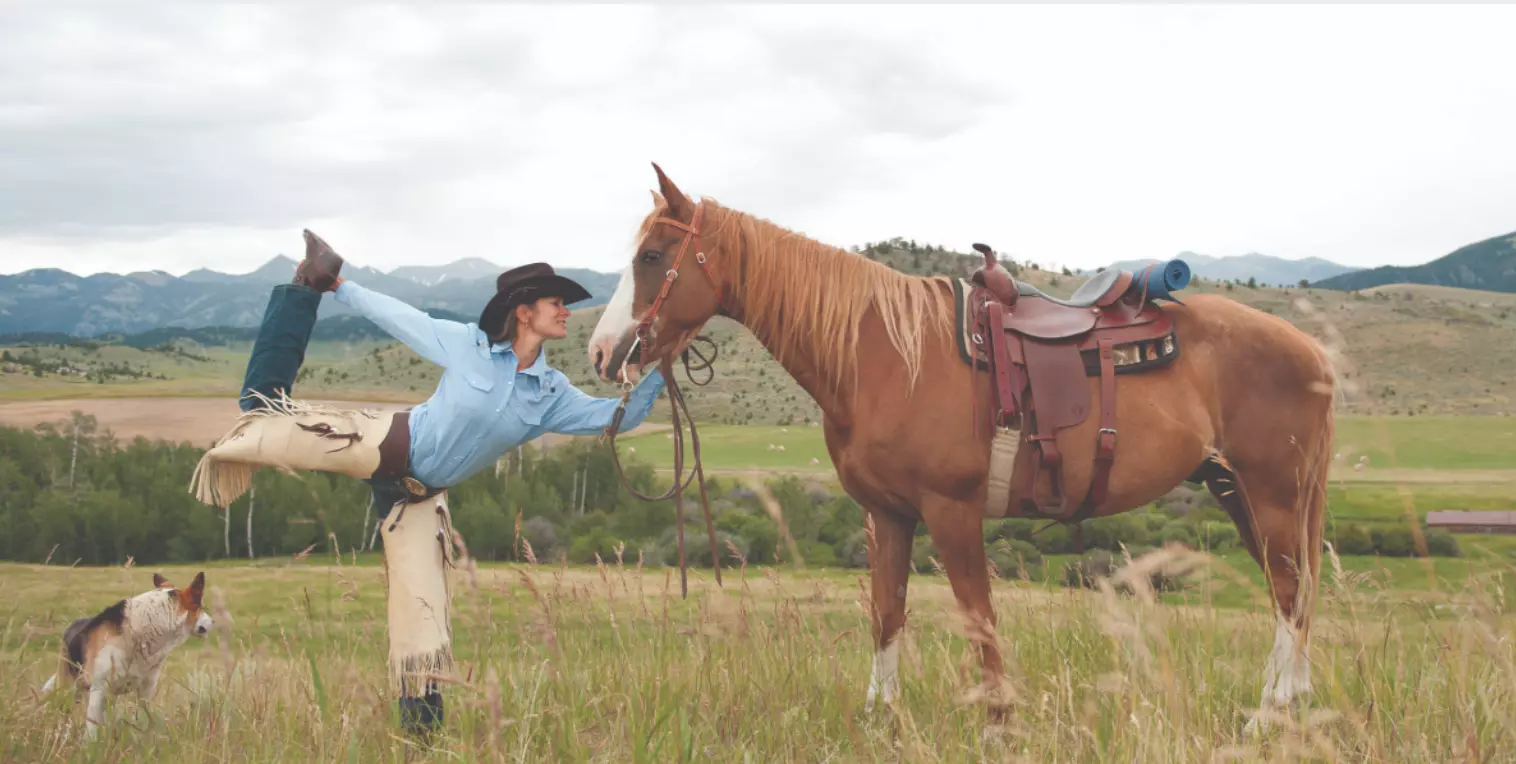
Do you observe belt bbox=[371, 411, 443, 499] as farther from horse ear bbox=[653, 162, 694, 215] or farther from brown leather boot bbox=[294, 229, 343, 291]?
horse ear bbox=[653, 162, 694, 215]

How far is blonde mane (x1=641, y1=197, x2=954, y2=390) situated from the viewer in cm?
411

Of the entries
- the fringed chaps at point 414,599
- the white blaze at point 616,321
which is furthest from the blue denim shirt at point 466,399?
the white blaze at point 616,321

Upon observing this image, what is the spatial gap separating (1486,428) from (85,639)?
5025 centimetres

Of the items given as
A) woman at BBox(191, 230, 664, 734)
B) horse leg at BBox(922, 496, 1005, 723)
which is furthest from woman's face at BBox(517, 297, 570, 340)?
horse leg at BBox(922, 496, 1005, 723)

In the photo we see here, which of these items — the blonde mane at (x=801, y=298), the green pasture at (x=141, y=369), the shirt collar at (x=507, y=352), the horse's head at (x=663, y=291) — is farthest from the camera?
the green pasture at (x=141, y=369)

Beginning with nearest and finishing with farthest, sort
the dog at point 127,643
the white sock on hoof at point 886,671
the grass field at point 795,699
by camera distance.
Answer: the grass field at point 795,699 < the white sock on hoof at point 886,671 < the dog at point 127,643

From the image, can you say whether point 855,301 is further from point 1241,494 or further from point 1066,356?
point 1241,494

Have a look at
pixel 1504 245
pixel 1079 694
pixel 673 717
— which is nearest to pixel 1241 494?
pixel 1079 694

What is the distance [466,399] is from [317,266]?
91cm

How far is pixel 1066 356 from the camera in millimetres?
4215

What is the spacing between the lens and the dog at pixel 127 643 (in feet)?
14.3

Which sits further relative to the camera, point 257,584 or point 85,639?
point 257,584

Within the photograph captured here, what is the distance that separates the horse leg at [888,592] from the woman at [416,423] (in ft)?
4.46

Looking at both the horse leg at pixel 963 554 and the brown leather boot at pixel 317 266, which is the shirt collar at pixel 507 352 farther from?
the horse leg at pixel 963 554
